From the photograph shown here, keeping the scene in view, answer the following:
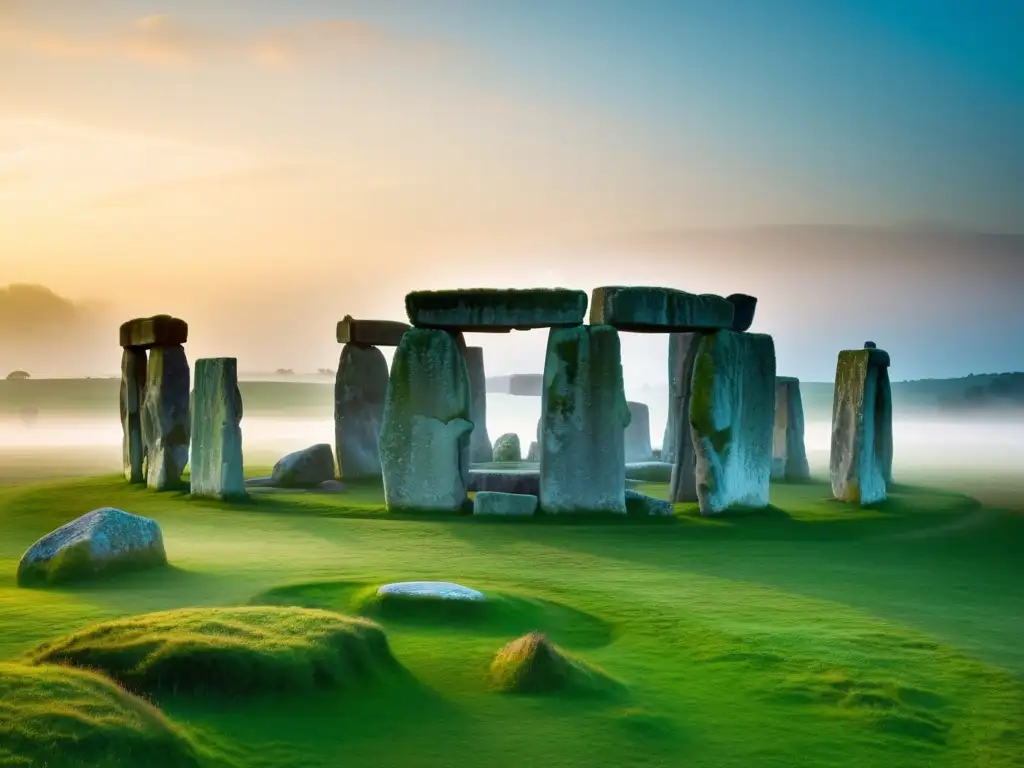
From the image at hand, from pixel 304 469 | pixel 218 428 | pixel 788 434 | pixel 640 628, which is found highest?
pixel 218 428

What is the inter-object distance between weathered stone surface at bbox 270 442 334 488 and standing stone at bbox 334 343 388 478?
216 centimetres

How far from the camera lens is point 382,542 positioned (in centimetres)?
1513

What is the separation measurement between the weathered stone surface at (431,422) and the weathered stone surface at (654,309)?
226 cm

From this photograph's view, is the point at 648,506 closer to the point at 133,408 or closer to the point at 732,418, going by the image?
the point at 732,418

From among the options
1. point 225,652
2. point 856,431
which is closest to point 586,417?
point 856,431

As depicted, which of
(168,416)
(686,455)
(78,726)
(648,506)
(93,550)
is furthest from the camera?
(168,416)

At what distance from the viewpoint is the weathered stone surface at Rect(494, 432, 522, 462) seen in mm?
26453

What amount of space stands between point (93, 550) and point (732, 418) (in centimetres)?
1011

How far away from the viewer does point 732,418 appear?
18.3 metres

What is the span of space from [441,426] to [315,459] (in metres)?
5.70

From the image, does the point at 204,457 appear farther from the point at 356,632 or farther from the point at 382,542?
the point at 356,632

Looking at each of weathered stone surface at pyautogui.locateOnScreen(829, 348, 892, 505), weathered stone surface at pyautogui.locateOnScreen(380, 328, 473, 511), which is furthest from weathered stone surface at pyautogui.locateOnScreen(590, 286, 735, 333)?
weathered stone surface at pyautogui.locateOnScreen(829, 348, 892, 505)

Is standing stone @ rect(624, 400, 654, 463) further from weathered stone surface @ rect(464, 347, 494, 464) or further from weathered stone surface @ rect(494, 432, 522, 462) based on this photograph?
weathered stone surface @ rect(464, 347, 494, 464)

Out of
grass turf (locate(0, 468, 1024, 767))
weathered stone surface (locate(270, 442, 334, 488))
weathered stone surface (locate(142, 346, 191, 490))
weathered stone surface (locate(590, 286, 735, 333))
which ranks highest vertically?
weathered stone surface (locate(590, 286, 735, 333))
